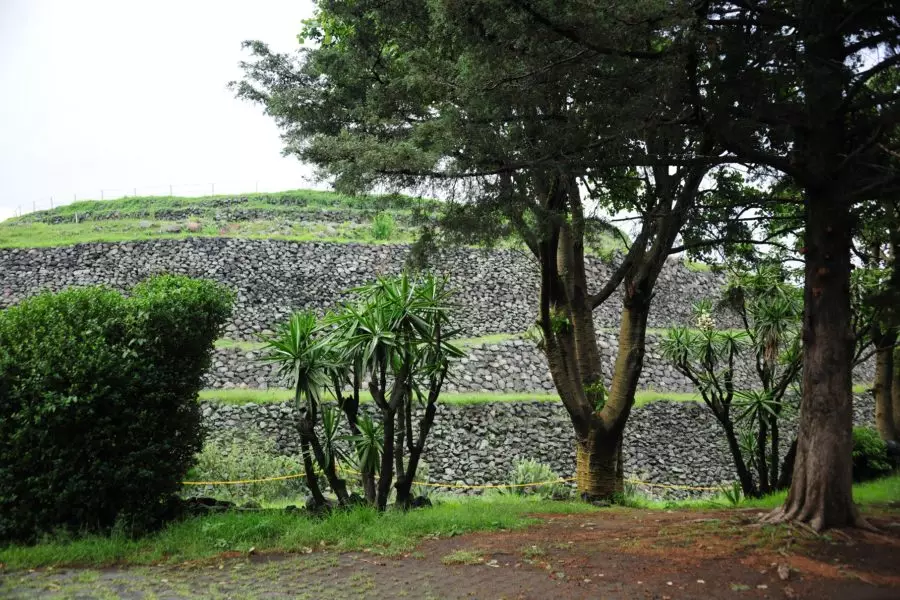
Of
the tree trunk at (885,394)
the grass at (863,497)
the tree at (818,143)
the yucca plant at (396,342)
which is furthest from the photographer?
the tree trunk at (885,394)

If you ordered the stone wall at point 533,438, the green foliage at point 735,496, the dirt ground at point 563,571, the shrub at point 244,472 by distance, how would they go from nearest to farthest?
the dirt ground at point 563,571, the green foliage at point 735,496, the shrub at point 244,472, the stone wall at point 533,438

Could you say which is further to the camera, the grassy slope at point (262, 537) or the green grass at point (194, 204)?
the green grass at point (194, 204)

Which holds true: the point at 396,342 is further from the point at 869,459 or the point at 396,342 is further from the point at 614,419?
the point at 869,459

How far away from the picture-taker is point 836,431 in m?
6.46

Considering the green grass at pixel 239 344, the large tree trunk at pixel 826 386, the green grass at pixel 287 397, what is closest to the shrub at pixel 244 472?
the green grass at pixel 287 397

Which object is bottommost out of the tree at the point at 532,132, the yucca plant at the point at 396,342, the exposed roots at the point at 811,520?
the exposed roots at the point at 811,520

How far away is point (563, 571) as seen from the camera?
19.5ft

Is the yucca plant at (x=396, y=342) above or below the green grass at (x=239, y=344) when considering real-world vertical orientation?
above

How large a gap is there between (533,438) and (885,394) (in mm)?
7649

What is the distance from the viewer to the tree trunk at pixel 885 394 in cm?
1277

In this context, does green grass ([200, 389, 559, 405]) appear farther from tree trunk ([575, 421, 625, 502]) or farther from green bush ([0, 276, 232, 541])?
green bush ([0, 276, 232, 541])

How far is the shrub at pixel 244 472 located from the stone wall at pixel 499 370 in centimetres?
412

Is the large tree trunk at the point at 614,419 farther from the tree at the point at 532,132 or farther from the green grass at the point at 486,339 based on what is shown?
the green grass at the point at 486,339

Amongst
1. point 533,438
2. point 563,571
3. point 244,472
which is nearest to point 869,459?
point 533,438
